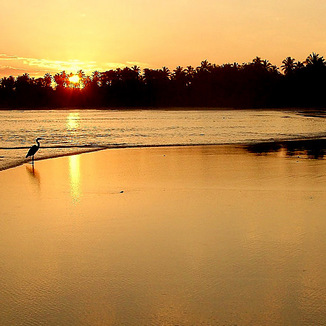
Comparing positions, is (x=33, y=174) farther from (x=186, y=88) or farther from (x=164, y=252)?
(x=186, y=88)

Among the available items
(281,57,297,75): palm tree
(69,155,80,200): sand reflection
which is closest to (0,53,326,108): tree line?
(281,57,297,75): palm tree

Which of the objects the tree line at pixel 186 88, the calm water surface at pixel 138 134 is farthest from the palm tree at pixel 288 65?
the calm water surface at pixel 138 134

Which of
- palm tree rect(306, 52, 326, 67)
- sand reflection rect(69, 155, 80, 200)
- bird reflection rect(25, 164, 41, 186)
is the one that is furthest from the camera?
palm tree rect(306, 52, 326, 67)

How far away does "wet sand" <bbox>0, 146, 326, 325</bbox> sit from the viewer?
389cm

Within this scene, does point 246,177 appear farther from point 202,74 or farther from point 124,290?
point 202,74

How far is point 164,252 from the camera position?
5.24 m

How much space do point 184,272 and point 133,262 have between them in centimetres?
59

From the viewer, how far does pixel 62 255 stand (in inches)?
205

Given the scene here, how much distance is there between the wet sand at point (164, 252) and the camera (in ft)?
12.8

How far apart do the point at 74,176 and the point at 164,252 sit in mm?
6119

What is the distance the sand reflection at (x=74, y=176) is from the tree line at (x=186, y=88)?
341ft

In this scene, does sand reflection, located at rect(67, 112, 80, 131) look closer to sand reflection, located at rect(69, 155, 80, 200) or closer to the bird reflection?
sand reflection, located at rect(69, 155, 80, 200)

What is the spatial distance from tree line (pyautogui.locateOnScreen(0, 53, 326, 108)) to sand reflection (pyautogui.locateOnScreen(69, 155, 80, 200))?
4089 inches

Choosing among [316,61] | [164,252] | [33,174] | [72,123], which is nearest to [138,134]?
[33,174]
